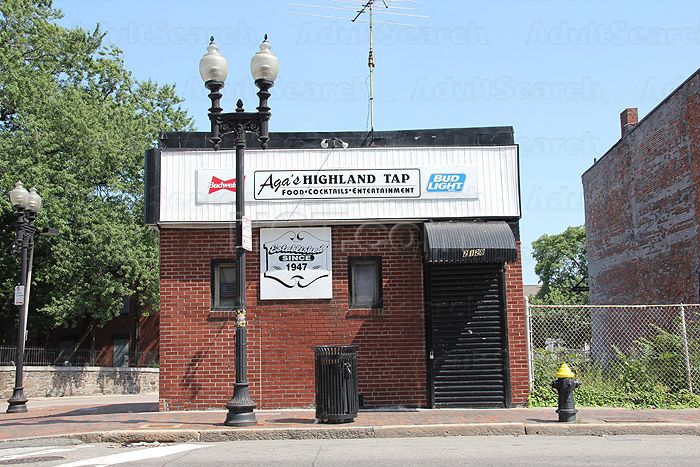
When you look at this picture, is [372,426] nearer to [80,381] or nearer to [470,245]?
[470,245]

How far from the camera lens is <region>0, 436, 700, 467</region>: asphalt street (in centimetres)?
813

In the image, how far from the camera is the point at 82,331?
37219 mm

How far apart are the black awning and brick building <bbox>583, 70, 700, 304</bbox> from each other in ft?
38.3

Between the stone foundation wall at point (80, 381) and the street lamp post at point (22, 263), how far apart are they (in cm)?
1075

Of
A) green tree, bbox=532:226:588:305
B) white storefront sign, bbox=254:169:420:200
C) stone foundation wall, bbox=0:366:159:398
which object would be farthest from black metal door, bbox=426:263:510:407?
green tree, bbox=532:226:588:305

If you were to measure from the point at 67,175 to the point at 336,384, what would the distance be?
73.1 ft

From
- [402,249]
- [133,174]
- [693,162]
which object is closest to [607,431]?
[402,249]

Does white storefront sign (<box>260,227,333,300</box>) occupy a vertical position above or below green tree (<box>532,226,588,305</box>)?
below

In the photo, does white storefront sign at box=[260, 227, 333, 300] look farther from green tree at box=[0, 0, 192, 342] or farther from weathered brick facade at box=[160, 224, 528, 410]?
green tree at box=[0, 0, 192, 342]

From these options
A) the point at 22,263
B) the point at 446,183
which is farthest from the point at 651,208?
the point at 22,263

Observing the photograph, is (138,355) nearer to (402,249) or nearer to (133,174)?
(133,174)

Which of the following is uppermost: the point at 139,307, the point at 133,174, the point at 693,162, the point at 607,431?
the point at 133,174

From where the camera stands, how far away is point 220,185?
13852mm

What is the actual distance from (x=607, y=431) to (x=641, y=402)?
344cm
